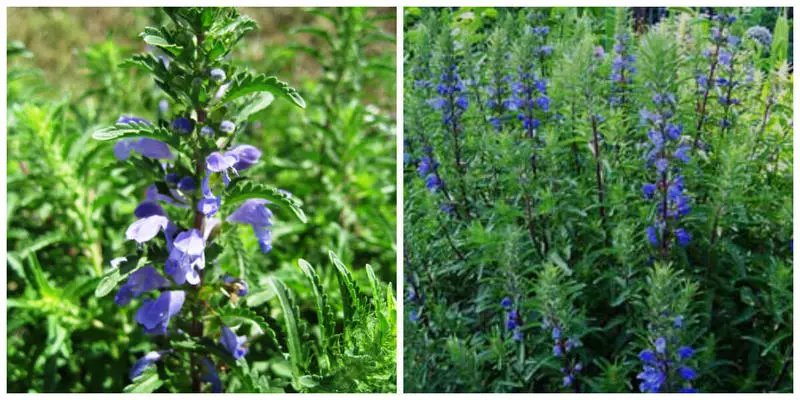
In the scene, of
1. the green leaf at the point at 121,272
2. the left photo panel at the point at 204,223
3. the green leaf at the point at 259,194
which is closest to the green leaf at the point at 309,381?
the left photo panel at the point at 204,223

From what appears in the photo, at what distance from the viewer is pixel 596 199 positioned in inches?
95.5

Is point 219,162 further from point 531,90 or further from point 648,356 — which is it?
point 648,356

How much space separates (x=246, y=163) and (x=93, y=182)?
51.1 inches

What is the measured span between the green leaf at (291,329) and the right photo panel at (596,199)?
0.82 meters

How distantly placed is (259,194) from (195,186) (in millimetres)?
160

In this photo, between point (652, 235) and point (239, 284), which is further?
point (652, 235)

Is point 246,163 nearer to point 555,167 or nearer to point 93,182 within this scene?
point 555,167

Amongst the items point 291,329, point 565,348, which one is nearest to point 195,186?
point 291,329

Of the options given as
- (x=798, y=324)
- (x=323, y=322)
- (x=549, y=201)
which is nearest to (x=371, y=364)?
(x=323, y=322)

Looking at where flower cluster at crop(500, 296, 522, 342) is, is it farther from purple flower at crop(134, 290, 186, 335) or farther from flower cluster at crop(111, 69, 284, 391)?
purple flower at crop(134, 290, 186, 335)

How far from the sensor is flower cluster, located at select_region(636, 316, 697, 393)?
7.16 ft

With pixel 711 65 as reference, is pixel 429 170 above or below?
below

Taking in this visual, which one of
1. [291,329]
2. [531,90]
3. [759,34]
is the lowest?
[291,329]

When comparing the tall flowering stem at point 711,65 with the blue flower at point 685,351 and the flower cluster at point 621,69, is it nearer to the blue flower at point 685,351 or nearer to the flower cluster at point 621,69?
the flower cluster at point 621,69
